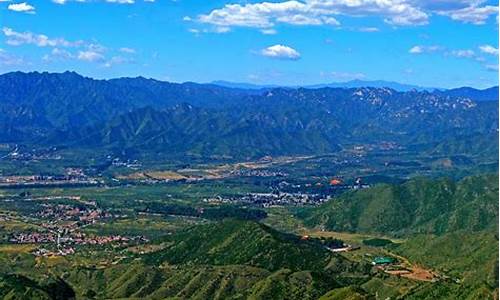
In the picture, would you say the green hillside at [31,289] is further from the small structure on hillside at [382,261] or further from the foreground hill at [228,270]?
the small structure on hillside at [382,261]

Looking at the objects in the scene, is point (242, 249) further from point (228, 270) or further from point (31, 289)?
point (31, 289)

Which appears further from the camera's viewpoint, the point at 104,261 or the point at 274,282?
the point at 104,261

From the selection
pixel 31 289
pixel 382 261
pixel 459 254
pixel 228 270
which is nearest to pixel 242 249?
pixel 228 270

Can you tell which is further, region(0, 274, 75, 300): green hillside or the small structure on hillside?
the small structure on hillside

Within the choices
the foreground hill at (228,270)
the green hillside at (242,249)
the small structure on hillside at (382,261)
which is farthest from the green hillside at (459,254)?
the green hillside at (242,249)

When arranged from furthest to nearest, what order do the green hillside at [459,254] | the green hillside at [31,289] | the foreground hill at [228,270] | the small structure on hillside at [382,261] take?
the small structure on hillside at [382,261], the green hillside at [459,254], the foreground hill at [228,270], the green hillside at [31,289]

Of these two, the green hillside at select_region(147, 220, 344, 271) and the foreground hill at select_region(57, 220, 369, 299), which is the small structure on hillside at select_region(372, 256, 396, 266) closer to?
the foreground hill at select_region(57, 220, 369, 299)

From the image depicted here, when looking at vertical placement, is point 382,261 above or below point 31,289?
below

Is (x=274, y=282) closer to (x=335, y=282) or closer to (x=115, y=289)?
(x=335, y=282)

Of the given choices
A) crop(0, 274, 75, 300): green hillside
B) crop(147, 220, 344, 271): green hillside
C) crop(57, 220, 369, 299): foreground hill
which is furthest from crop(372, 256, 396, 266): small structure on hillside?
crop(0, 274, 75, 300): green hillside

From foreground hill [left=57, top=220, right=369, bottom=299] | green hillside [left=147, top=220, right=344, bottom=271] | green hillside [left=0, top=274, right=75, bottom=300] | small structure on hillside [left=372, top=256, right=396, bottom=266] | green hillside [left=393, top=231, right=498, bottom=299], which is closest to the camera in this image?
green hillside [left=0, top=274, right=75, bottom=300]

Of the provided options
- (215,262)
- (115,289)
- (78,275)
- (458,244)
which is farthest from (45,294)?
(458,244)
